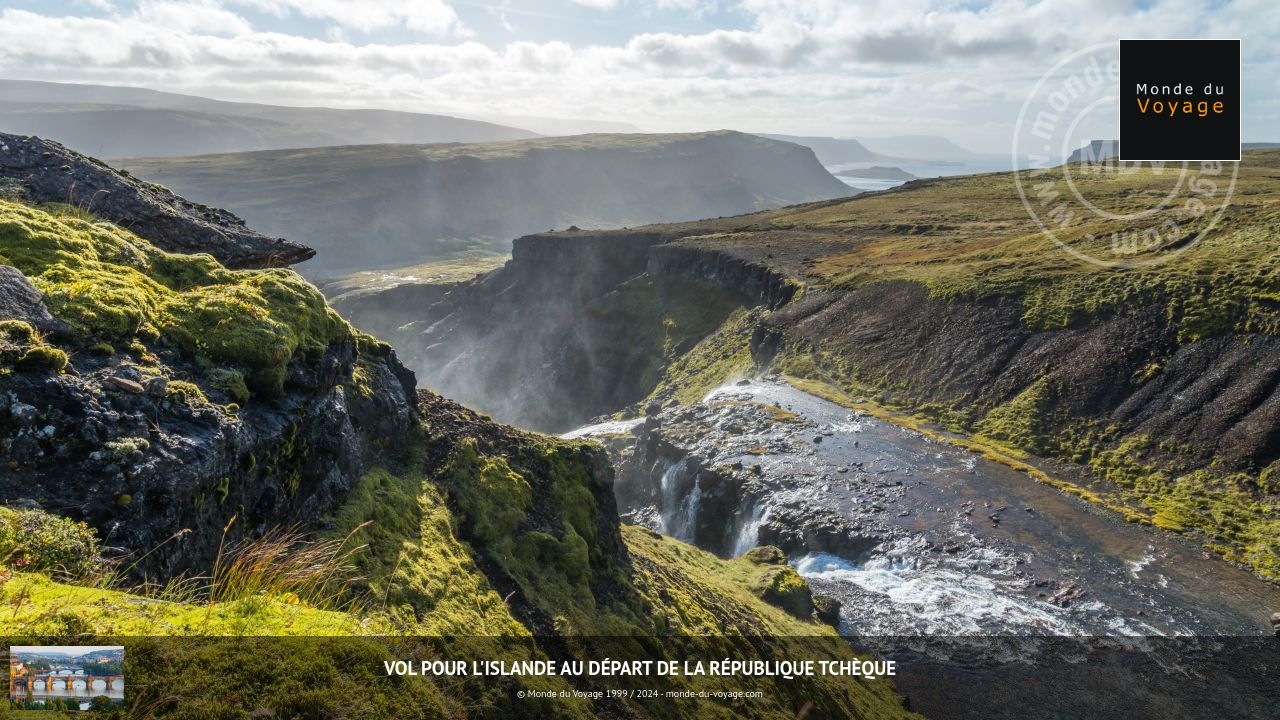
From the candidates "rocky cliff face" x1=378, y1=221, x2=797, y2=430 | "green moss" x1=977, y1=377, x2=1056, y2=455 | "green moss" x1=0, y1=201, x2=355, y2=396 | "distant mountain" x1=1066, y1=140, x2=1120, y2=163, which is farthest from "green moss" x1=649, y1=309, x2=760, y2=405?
"distant mountain" x1=1066, y1=140, x2=1120, y2=163

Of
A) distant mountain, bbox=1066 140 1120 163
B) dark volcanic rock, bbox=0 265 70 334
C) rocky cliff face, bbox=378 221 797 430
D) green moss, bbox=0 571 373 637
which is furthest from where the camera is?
distant mountain, bbox=1066 140 1120 163

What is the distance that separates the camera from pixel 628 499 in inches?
1708

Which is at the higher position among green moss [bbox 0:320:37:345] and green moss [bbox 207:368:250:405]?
green moss [bbox 0:320:37:345]

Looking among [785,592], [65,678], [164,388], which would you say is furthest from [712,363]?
[65,678]

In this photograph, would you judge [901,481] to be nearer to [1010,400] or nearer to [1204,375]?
[1010,400]

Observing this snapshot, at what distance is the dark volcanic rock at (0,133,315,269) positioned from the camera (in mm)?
10922

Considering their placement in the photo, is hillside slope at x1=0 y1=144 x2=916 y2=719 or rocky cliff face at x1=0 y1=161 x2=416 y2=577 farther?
rocky cliff face at x1=0 y1=161 x2=416 y2=577

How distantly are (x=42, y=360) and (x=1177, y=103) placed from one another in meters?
61.9

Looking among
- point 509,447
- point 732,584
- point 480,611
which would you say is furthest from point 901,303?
point 480,611

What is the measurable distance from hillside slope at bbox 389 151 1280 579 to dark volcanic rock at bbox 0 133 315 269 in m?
35.5

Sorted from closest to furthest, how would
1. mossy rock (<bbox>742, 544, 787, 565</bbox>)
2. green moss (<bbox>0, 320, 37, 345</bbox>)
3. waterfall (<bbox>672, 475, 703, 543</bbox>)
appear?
green moss (<bbox>0, 320, 37, 345</bbox>)
mossy rock (<bbox>742, 544, 787, 565</bbox>)
waterfall (<bbox>672, 475, 703, 543</bbox>)

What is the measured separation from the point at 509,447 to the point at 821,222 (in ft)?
301

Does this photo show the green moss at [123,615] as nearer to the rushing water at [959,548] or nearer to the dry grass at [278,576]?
the dry grass at [278,576]

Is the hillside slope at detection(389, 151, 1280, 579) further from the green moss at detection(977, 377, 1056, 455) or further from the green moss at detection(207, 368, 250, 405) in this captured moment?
the green moss at detection(207, 368, 250, 405)
